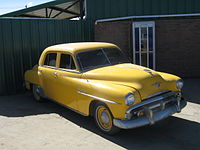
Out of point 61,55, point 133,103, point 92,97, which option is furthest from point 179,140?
point 61,55

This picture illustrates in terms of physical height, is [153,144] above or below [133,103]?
below

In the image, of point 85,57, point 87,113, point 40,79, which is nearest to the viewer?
point 87,113

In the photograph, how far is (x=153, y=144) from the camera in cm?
447

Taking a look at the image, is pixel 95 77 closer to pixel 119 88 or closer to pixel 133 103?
pixel 119 88

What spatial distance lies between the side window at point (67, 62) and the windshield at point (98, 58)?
22 centimetres

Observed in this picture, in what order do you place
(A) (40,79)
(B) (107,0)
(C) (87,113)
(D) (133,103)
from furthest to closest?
(B) (107,0) → (A) (40,79) → (C) (87,113) → (D) (133,103)

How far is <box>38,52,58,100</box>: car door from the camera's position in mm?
6320

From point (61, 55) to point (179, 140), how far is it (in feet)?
11.3

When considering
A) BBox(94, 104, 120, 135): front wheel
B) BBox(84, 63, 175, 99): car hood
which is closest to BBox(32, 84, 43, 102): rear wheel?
BBox(84, 63, 175, 99): car hood

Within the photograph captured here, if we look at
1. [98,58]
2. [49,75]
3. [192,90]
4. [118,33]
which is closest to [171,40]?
[118,33]

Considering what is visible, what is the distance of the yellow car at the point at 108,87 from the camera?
177 inches

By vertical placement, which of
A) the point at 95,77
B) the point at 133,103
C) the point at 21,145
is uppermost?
the point at 95,77

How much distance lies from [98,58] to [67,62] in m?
0.79

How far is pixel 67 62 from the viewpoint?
19.6 feet
